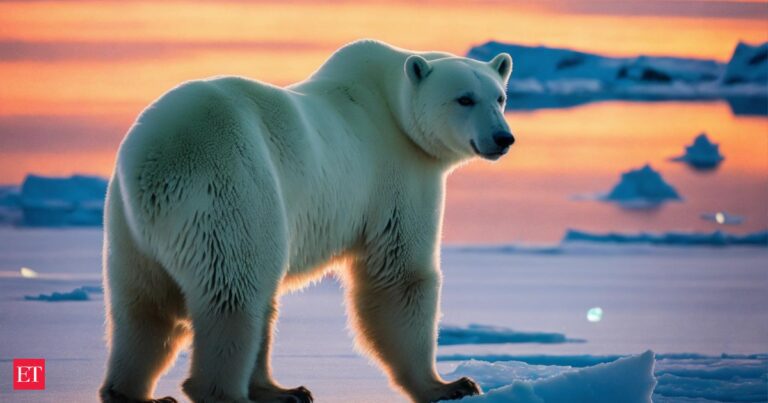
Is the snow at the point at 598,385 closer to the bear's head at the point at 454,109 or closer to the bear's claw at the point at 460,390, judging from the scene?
the bear's claw at the point at 460,390

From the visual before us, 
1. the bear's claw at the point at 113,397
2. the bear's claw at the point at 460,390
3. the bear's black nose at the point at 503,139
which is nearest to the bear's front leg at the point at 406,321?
the bear's claw at the point at 460,390

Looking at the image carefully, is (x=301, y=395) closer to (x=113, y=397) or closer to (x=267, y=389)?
(x=267, y=389)

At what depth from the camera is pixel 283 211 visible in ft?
16.6

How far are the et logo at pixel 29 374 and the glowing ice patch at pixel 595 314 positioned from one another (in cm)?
497

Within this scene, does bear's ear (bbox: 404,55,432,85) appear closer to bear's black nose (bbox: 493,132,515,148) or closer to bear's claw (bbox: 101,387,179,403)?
bear's black nose (bbox: 493,132,515,148)

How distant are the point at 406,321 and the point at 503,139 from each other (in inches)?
41.5

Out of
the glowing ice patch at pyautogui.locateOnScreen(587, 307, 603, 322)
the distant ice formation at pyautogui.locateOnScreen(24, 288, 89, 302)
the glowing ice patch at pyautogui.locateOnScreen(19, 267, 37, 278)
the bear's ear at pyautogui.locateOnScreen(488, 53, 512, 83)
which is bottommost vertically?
the glowing ice patch at pyautogui.locateOnScreen(587, 307, 603, 322)

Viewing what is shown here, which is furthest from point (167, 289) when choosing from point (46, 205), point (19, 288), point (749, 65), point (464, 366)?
point (749, 65)

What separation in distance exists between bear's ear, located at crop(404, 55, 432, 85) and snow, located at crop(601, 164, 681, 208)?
11.3m

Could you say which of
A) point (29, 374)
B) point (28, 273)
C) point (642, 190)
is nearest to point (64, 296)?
point (28, 273)

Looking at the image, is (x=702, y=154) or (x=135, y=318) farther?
(x=702, y=154)

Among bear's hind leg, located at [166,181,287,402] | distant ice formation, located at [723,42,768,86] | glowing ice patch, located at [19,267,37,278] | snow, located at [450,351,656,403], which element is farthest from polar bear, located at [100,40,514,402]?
distant ice formation, located at [723,42,768,86]

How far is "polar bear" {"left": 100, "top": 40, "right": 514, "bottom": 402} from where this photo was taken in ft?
16.0

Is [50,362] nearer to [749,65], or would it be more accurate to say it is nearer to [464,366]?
[464,366]
